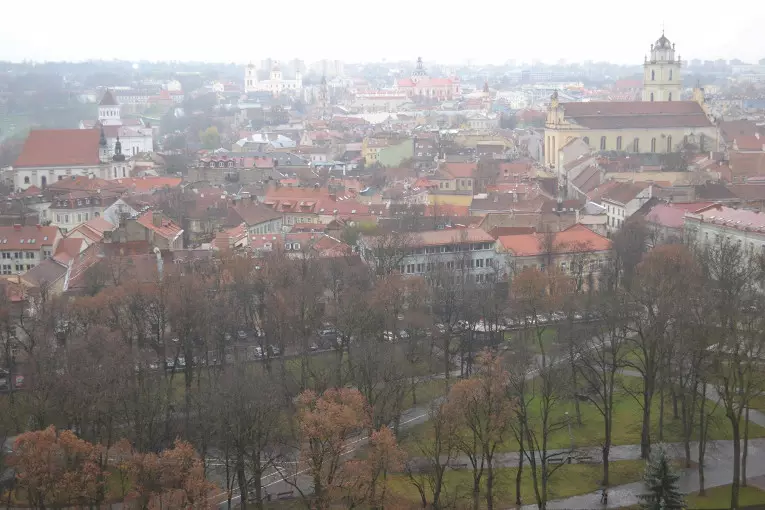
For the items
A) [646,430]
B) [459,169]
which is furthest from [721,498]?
[459,169]

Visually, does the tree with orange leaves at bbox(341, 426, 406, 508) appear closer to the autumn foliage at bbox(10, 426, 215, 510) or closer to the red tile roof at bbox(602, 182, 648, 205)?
the autumn foliage at bbox(10, 426, 215, 510)

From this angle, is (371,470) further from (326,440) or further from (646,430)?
(646,430)

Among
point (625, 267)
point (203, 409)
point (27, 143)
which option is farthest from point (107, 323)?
point (27, 143)

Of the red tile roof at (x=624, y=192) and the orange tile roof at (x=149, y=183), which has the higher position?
the red tile roof at (x=624, y=192)

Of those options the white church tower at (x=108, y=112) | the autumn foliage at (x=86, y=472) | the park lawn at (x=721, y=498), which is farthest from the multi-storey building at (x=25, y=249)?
the white church tower at (x=108, y=112)

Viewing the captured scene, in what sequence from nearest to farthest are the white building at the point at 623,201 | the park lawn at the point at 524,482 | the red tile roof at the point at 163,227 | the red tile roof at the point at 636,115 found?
1. the park lawn at the point at 524,482
2. the red tile roof at the point at 163,227
3. the white building at the point at 623,201
4. the red tile roof at the point at 636,115

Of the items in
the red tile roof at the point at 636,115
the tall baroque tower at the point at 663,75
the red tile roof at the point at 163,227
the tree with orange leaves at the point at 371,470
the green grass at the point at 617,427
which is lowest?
the green grass at the point at 617,427

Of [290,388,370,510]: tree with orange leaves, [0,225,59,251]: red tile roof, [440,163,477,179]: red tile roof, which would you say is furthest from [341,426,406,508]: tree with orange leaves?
[440,163,477,179]: red tile roof

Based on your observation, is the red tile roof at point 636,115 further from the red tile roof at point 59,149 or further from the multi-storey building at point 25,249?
the multi-storey building at point 25,249
